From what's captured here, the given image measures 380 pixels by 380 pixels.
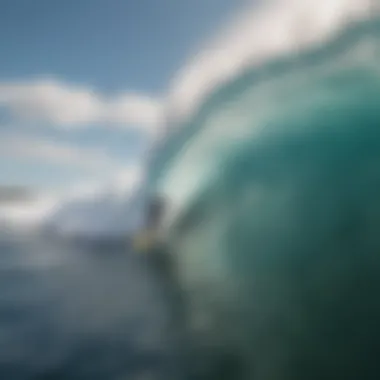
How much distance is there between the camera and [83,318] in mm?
4387

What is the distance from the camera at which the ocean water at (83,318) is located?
354cm

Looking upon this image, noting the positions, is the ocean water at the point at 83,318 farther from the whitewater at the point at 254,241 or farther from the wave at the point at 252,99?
the wave at the point at 252,99

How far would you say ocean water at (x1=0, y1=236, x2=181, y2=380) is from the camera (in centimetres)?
354

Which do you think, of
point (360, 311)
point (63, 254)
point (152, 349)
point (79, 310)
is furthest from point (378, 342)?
point (63, 254)

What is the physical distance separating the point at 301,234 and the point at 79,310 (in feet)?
8.23

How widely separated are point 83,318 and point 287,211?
2527 mm

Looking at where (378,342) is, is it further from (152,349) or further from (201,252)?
(201,252)

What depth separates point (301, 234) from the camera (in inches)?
188

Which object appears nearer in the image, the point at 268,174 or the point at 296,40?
the point at 296,40

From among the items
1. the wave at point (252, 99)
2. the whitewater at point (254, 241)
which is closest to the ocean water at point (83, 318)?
the whitewater at point (254, 241)

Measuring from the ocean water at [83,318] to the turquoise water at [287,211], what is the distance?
0.49m

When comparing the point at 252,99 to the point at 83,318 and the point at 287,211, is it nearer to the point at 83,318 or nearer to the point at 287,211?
the point at 287,211

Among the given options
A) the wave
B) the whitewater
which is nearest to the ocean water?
the whitewater

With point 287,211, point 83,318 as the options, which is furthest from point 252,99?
point 83,318
